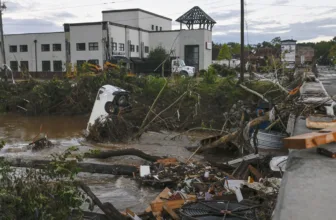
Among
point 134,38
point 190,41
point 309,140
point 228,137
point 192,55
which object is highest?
point 134,38

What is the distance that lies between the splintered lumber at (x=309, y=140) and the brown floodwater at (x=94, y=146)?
2.99 metres

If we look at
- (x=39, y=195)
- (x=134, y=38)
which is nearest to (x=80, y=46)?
(x=134, y=38)

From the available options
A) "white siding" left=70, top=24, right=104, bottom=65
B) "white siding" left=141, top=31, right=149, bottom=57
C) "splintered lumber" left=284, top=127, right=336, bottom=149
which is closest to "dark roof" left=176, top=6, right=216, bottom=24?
"white siding" left=141, top=31, right=149, bottom=57

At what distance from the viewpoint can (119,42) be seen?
156ft

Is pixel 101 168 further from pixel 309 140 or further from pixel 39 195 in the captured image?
pixel 309 140

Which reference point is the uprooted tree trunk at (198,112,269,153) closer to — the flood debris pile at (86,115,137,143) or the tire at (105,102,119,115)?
the flood debris pile at (86,115,137,143)

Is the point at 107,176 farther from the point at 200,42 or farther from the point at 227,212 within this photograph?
the point at 200,42

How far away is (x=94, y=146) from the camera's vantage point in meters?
12.9

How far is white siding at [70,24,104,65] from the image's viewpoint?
45.7 m

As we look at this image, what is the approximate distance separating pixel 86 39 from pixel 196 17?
17.5 meters

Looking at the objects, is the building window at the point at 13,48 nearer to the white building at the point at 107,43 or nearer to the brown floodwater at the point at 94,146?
the white building at the point at 107,43

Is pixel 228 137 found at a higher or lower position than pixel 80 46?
lower

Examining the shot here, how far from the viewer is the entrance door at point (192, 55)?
168 feet

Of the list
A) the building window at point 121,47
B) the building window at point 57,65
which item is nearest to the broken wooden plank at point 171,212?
the building window at point 121,47
